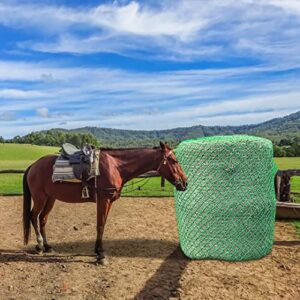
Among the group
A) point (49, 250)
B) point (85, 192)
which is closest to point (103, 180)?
point (85, 192)

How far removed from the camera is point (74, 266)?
22.2 ft

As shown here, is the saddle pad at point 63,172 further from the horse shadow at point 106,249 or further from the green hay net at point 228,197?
the green hay net at point 228,197

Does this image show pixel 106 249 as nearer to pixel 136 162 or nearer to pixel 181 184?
pixel 136 162

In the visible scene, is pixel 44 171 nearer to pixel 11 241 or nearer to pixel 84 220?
pixel 11 241

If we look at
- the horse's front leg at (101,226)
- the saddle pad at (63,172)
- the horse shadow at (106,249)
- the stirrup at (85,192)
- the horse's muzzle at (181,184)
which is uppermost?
the saddle pad at (63,172)

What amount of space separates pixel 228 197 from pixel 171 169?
110 centimetres

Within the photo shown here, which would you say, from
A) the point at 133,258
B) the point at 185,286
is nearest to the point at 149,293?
the point at 185,286

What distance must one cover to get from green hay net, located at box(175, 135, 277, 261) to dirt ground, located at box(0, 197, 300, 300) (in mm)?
280

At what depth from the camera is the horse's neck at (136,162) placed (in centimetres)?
722

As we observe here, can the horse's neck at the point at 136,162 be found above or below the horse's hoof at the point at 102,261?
above

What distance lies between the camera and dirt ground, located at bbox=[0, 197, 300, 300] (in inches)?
219

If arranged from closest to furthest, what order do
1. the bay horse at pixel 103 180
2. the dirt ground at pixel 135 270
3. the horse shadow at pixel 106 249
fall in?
the dirt ground at pixel 135 270, the bay horse at pixel 103 180, the horse shadow at pixel 106 249

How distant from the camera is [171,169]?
693 centimetres

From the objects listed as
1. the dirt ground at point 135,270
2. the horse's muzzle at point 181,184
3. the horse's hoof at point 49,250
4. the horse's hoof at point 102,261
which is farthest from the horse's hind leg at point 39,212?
the horse's muzzle at point 181,184
